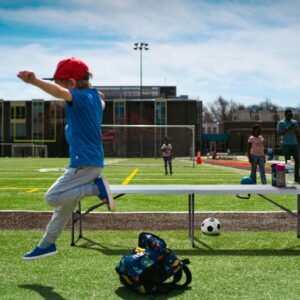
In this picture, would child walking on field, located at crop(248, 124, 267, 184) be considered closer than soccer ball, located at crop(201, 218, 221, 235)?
No

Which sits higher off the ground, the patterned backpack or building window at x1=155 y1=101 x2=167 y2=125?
building window at x1=155 y1=101 x2=167 y2=125

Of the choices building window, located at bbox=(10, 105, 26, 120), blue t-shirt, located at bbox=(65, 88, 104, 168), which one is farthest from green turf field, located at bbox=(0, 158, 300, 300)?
building window, located at bbox=(10, 105, 26, 120)

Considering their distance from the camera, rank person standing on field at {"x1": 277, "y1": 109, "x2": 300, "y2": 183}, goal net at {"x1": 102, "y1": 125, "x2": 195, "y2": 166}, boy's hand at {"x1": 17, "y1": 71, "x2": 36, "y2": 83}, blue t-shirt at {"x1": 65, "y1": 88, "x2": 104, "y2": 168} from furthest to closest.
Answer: goal net at {"x1": 102, "y1": 125, "x2": 195, "y2": 166}
person standing on field at {"x1": 277, "y1": 109, "x2": 300, "y2": 183}
blue t-shirt at {"x1": 65, "y1": 88, "x2": 104, "y2": 168}
boy's hand at {"x1": 17, "y1": 71, "x2": 36, "y2": 83}

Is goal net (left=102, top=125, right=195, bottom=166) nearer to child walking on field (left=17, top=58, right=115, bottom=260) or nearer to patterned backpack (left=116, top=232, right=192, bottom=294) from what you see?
child walking on field (left=17, top=58, right=115, bottom=260)

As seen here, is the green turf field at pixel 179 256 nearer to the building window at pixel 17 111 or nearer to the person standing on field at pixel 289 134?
the person standing on field at pixel 289 134

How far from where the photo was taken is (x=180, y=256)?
563 centimetres

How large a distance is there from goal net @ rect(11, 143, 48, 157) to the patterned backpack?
66935 millimetres

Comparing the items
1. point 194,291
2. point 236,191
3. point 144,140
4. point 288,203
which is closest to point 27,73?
point 194,291

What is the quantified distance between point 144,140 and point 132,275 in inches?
1754

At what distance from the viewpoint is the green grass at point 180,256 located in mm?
4188

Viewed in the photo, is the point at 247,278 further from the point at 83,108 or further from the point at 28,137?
the point at 28,137

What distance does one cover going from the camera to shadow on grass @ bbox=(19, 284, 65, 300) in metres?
4.06

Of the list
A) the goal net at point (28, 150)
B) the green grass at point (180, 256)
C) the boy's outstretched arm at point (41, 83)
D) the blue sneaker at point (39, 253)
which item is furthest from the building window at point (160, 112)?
the boy's outstretched arm at point (41, 83)

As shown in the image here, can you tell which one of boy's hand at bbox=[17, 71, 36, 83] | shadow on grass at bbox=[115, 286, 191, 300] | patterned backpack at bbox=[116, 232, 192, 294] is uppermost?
boy's hand at bbox=[17, 71, 36, 83]
